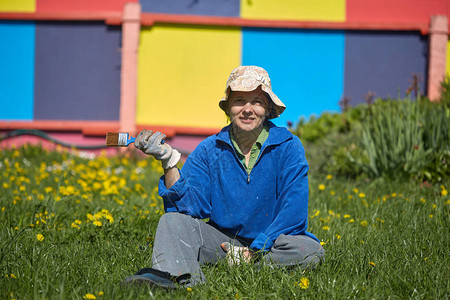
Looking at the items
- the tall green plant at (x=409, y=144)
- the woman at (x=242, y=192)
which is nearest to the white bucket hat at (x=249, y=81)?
the woman at (x=242, y=192)

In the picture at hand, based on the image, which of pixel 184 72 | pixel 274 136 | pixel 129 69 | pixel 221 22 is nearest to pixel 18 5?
pixel 129 69

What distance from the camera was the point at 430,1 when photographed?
24.5ft

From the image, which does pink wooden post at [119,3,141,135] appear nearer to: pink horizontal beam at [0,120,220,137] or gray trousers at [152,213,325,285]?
pink horizontal beam at [0,120,220,137]

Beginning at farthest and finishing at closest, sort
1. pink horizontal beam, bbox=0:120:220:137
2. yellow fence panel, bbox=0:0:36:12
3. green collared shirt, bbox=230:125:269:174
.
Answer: yellow fence panel, bbox=0:0:36:12 → pink horizontal beam, bbox=0:120:220:137 → green collared shirt, bbox=230:125:269:174

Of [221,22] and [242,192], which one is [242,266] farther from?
[221,22]

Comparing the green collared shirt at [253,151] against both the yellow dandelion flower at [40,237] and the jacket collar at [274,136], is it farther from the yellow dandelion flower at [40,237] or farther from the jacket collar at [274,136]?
the yellow dandelion flower at [40,237]

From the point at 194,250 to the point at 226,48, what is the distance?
207 inches

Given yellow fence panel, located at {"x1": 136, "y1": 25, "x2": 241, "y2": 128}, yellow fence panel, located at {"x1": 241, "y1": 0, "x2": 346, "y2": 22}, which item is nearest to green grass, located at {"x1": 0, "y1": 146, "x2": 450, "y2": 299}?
yellow fence panel, located at {"x1": 136, "y1": 25, "x2": 241, "y2": 128}

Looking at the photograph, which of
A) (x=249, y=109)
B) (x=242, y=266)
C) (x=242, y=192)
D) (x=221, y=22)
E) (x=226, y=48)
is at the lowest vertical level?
(x=242, y=266)

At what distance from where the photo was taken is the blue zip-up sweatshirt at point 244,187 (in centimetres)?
274

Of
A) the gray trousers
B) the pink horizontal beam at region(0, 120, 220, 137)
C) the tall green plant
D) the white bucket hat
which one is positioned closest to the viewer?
the gray trousers

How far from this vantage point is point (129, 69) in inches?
293

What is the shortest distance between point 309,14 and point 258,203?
17.7 ft

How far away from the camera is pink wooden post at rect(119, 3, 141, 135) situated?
24.2ft
